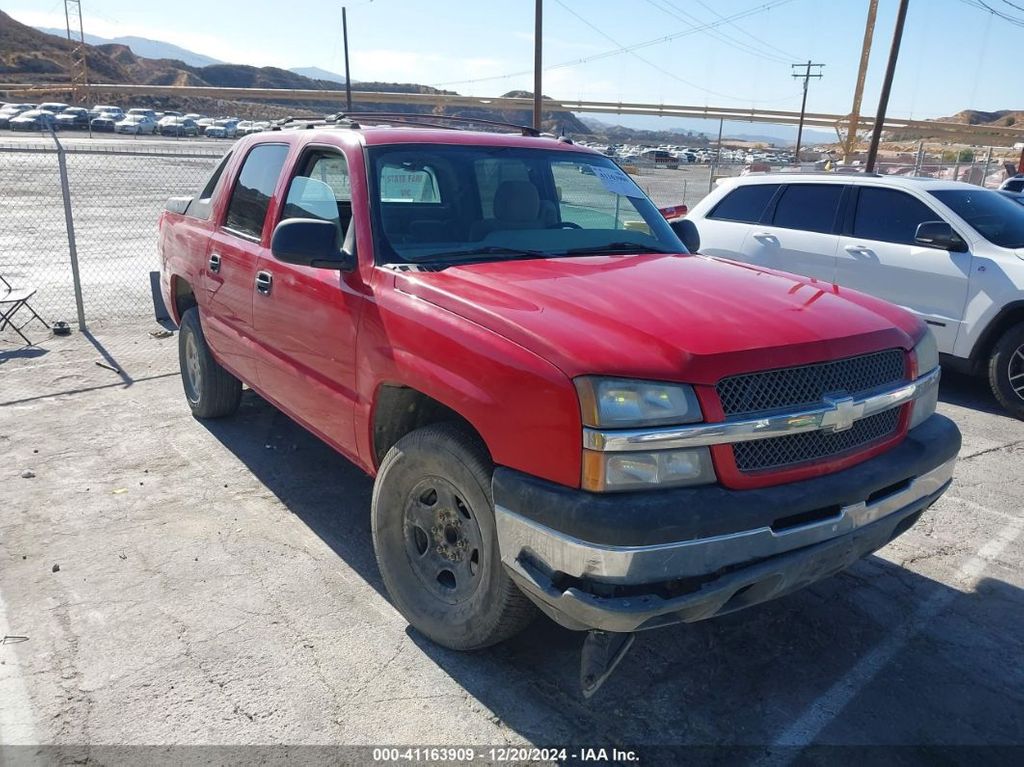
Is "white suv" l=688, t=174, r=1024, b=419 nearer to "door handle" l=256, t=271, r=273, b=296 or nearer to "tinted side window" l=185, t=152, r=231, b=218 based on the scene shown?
"tinted side window" l=185, t=152, r=231, b=218

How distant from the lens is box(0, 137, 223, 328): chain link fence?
8.73 metres

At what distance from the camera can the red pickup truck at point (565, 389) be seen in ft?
7.80

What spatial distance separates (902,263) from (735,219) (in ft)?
6.07

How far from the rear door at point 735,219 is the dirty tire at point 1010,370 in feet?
7.97

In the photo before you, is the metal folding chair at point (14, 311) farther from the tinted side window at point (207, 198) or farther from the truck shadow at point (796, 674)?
the truck shadow at point (796, 674)

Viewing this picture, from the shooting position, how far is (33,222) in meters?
16.1

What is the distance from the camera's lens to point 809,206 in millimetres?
7684

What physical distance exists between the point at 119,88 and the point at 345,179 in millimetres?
113846

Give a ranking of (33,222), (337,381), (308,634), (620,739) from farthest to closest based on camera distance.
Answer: (33,222)
(337,381)
(308,634)
(620,739)

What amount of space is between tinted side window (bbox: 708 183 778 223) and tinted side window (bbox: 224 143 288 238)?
207 inches

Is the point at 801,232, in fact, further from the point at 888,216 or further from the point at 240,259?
the point at 240,259

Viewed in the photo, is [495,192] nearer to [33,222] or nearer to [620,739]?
[620,739]

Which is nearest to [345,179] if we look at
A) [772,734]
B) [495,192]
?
[495,192]

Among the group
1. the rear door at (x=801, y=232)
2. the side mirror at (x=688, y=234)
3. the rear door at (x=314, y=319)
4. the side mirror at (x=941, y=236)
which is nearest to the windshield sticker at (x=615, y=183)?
the side mirror at (x=688, y=234)
